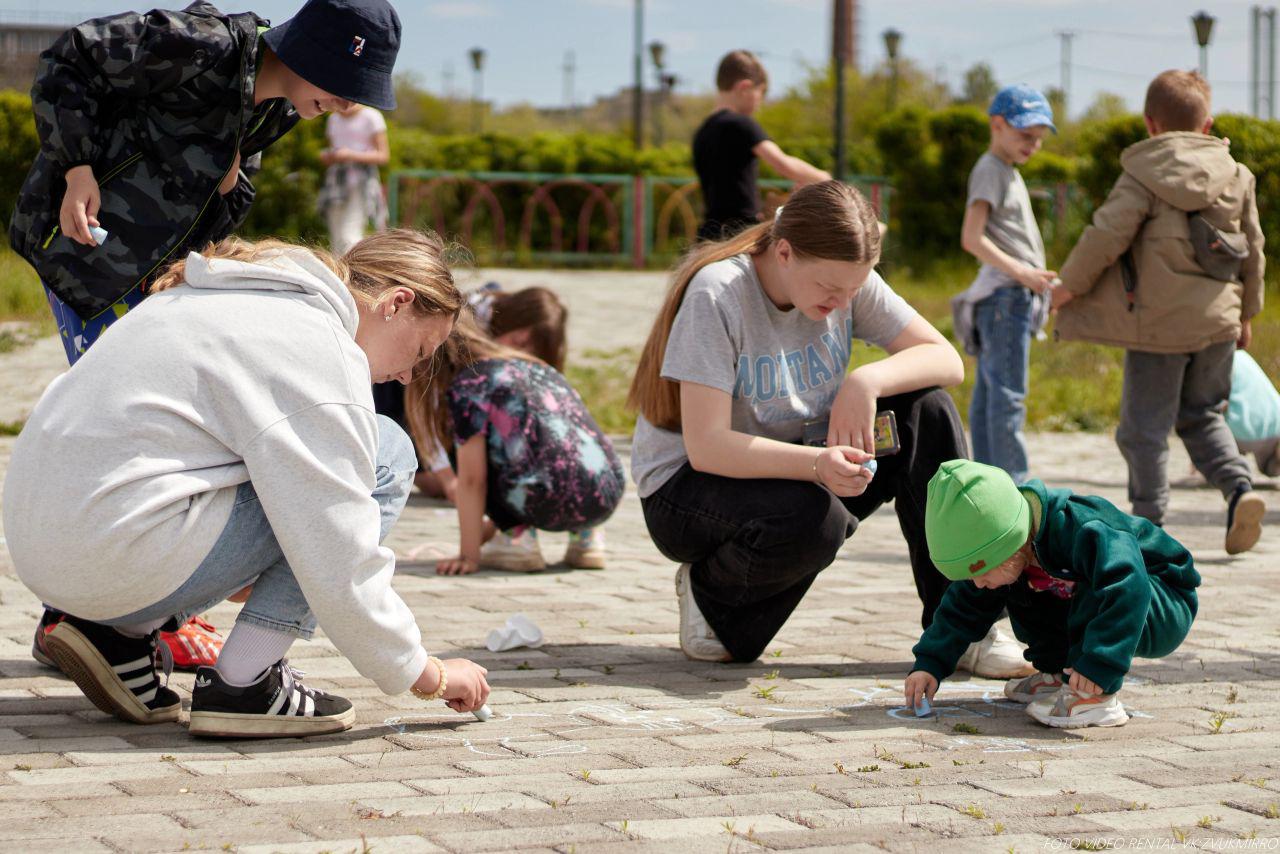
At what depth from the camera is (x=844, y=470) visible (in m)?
3.64

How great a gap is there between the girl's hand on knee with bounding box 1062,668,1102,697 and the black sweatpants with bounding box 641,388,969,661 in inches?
27.3

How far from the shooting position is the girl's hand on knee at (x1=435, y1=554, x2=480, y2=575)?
5141 millimetres

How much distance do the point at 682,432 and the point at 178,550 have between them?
4.81 feet

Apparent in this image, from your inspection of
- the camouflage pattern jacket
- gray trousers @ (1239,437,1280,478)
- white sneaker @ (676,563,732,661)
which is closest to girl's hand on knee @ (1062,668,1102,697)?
white sneaker @ (676,563,732,661)

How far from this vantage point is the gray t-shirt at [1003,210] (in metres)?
6.67

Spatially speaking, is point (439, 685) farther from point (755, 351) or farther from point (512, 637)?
point (755, 351)

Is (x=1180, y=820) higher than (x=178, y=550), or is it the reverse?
(x=178, y=550)

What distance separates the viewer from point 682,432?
3.93m

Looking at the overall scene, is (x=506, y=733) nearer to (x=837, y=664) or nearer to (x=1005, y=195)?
(x=837, y=664)

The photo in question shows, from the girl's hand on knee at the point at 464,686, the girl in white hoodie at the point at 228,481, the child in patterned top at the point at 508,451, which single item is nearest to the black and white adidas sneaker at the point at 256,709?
the girl in white hoodie at the point at 228,481

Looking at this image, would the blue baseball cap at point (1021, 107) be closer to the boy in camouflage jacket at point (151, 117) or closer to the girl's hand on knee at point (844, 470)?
the girl's hand on knee at point (844, 470)

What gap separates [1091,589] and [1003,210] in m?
3.79

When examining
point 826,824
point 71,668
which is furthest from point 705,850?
point 71,668

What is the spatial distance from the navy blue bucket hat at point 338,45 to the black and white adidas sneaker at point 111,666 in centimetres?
126
